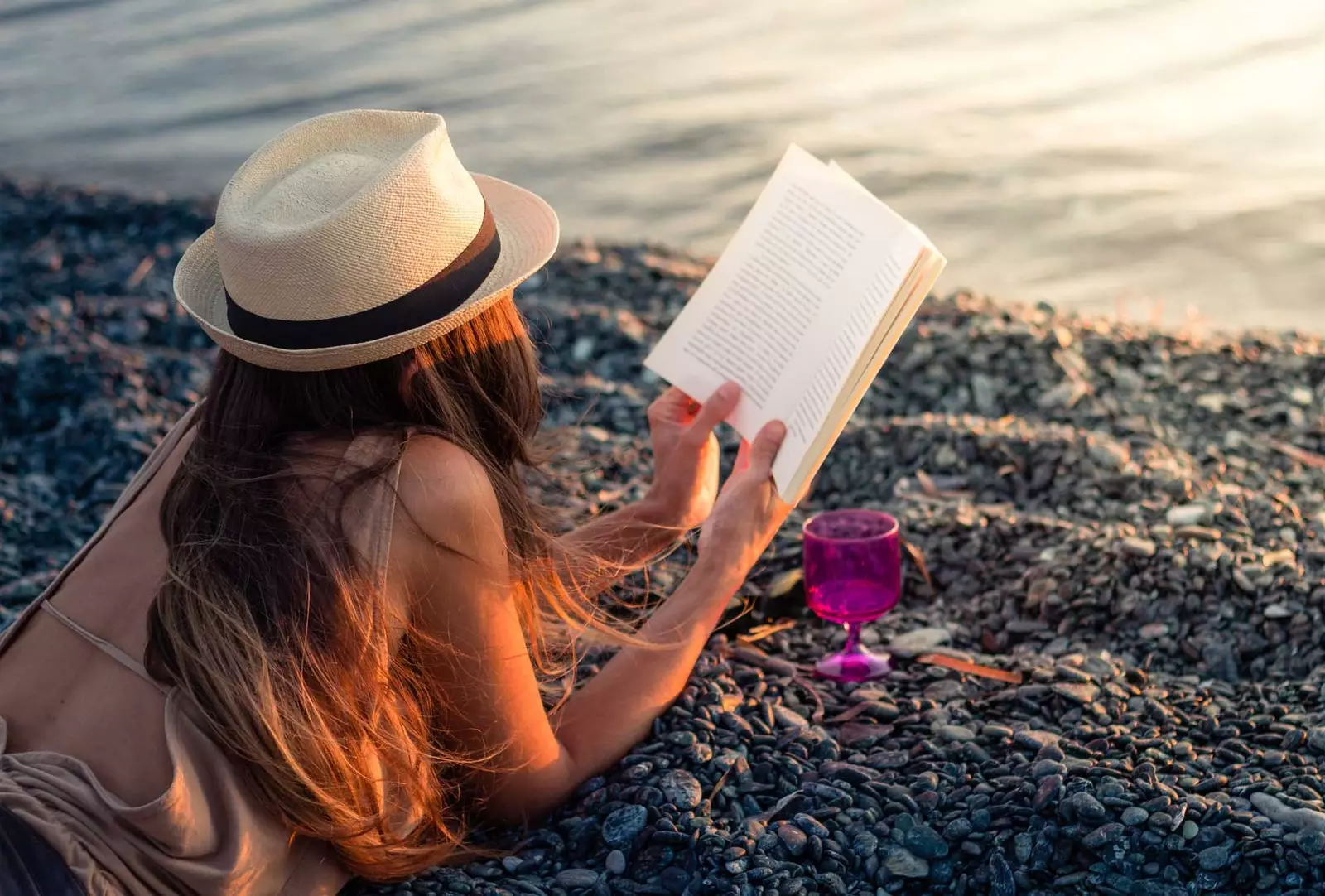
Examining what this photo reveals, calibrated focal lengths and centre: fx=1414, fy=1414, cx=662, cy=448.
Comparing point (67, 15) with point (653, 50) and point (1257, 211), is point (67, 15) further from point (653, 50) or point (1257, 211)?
point (1257, 211)

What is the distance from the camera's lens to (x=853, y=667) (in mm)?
3225

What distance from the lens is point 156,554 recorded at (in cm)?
247

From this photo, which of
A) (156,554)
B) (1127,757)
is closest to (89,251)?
(156,554)

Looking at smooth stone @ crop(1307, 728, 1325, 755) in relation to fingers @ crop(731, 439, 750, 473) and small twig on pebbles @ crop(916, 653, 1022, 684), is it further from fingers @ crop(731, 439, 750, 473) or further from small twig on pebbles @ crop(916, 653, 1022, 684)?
fingers @ crop(731, 439, 750, 473)

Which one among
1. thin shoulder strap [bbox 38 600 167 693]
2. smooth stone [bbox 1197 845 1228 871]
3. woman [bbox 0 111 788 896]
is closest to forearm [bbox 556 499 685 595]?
woman [bbox 0 111 788 896]

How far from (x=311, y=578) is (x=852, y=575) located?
1.28 m

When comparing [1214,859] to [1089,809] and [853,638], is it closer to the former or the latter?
[1089,809]

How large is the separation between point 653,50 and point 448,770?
10054 mm

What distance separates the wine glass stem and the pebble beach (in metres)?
0.10

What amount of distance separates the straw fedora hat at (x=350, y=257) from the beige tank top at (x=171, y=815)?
0.64 feet

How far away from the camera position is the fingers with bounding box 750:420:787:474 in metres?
2.67

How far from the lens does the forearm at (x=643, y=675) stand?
279 cm

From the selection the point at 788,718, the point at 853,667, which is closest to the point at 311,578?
the point at 788,718

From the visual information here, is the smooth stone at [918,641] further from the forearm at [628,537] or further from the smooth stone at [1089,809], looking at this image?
the smooth stone at [1089,809]
